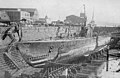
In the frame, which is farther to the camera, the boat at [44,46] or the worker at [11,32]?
the worker at [11,32]

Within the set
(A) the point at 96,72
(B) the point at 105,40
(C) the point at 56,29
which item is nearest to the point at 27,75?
(A) the point at 96,72

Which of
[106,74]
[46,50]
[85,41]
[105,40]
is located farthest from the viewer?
[105,40]

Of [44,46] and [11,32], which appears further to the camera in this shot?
[11,32]

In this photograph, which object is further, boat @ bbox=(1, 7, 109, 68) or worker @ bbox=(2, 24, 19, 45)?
worker @ bbox=(2, 24, 19, 45)

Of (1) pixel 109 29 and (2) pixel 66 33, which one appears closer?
(2) pixel 66 33

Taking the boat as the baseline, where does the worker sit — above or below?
above

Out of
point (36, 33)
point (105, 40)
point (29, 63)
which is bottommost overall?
point (105, 40)

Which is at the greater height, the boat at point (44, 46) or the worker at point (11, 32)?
the worker at point (11, 32)

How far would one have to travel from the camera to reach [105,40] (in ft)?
153

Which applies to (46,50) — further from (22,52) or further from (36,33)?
(36,33)

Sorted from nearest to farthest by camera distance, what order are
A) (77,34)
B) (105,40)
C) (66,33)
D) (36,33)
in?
(36,33), (66,33), (77,34), (105,40)

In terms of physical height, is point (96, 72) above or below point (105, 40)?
above

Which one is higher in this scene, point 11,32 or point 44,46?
point 11,32

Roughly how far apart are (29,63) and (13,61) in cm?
239
